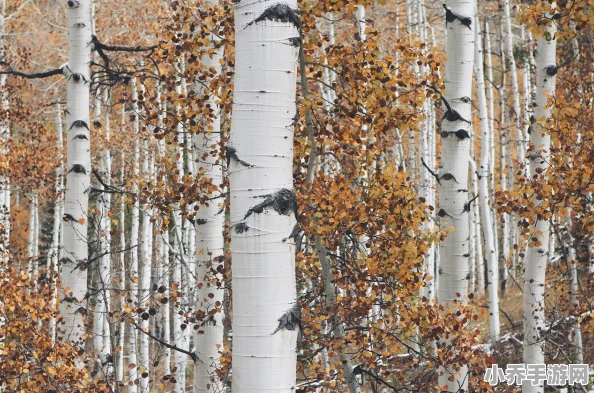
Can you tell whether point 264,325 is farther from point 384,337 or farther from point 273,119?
point 384,337

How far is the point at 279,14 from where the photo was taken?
2.15m

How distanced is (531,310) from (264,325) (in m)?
4.65

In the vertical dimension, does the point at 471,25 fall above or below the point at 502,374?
above

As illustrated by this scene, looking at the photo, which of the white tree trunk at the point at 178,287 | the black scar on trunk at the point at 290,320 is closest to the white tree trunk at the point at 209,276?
the white tree trunk at the point at 178,287

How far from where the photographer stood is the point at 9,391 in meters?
6.71

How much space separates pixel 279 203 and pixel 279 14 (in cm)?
60

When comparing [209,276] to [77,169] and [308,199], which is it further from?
[77,169]

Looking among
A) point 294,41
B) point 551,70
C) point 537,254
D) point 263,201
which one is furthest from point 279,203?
point 537,254

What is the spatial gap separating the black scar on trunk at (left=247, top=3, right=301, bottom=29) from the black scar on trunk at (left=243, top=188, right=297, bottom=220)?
1.76 ft

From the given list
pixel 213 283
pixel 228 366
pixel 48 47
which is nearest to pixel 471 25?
pixel 213 283

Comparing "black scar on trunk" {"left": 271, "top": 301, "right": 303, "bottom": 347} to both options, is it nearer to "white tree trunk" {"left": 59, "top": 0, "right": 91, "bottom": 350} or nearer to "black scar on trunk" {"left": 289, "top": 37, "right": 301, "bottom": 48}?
"black scar on trunk" {"left": 289, "top": 37, "right": 301, "bottom": 48}

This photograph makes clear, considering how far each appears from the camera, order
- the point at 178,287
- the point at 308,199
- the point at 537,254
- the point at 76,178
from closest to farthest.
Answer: the point at 308,199 → the point at 76,178 → the point at 537,254 → the point at 178,287

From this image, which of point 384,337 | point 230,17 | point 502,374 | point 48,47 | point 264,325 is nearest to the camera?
point 264,325

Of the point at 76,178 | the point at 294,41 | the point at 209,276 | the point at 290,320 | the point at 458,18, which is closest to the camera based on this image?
the point at 290,320
